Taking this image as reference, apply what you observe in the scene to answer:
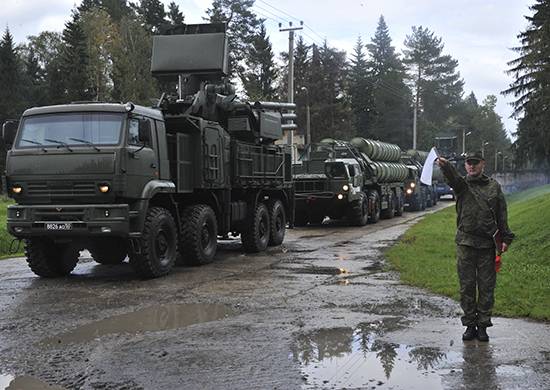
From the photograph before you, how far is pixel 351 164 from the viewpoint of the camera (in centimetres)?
2356

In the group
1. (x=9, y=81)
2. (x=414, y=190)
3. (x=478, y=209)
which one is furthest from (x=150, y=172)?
(x=9, y=81)

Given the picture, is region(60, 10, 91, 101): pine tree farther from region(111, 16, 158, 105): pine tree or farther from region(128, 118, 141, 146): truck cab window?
region(128, 118, 141, 146): truck cab window

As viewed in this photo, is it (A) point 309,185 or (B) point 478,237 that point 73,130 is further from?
(A) point 309,185

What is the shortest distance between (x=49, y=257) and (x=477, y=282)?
7528 mm

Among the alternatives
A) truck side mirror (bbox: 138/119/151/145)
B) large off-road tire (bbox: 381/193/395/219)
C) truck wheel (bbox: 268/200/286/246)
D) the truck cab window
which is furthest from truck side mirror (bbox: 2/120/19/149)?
large off-road tire (bbox: 381/193/395/219)

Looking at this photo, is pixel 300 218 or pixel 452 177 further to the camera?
pixel 300 218

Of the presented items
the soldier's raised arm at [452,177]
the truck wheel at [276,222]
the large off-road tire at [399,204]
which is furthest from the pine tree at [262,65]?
the soldier's raised arm at [452,177]

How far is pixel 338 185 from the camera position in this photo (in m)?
22.5

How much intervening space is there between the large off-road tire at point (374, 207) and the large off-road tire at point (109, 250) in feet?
47.2

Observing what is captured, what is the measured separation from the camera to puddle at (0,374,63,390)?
5254 millimetres

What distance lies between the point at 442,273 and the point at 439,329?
395 centimetres

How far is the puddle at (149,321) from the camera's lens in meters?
6.97

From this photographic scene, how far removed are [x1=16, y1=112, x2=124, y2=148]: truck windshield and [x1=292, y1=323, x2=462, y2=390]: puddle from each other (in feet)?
16.5

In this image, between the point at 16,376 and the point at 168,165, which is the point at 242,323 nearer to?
the point at 16,376
